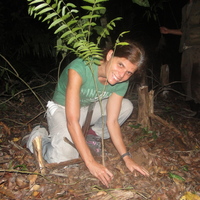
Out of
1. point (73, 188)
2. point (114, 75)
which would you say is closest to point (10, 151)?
point (73, 188)

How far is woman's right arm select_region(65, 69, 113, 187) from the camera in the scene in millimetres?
1749

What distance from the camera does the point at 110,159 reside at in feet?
7.16

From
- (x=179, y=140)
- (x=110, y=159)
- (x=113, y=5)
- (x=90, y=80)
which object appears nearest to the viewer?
(x=90, y=80)

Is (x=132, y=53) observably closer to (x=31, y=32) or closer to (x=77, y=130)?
(x=77, y=130)

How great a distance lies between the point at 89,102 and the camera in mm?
2371

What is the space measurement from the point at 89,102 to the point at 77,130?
0.62 meters

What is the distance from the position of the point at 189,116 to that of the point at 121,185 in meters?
2.15

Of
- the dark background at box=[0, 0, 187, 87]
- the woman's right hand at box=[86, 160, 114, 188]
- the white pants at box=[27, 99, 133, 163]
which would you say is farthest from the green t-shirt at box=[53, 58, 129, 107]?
the dark background at box=[0, 0, 187, 87]

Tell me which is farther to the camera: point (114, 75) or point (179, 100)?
point (179, 100)

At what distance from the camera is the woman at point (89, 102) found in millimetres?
1767

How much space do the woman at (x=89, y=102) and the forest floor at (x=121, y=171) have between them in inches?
4.9

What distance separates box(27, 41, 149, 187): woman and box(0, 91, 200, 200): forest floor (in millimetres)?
123

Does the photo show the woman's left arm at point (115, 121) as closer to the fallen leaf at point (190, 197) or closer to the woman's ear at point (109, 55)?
the woman's ear at point (109, 55)

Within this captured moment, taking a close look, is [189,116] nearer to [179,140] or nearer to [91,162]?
[179,140]
